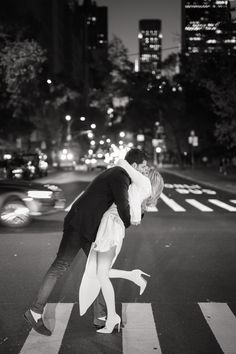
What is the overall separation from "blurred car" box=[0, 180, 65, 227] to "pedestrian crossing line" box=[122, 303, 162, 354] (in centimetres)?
710

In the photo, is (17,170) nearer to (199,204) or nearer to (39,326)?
(199,204)

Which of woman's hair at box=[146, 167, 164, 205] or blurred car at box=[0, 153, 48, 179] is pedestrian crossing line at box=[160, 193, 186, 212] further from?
blurred car at box=[0, 153, 48, 179]

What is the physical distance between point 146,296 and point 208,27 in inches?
1137

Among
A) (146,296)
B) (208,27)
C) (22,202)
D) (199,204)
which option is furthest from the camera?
(208,27)

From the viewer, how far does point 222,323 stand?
569 centimetres

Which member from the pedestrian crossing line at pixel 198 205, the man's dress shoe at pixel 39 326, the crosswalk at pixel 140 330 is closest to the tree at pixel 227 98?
the pedestrian crossing line at pixel 198 205

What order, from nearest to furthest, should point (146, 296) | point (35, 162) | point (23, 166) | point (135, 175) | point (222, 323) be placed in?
point (135, 175)
point (222, 323)
point (146, 296)
point (23, 166)
point (35, 162)

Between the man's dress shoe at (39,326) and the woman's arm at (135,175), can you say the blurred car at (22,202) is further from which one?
the woman's arm at (135,175)

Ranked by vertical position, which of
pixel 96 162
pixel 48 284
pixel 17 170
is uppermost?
pixel 48 284

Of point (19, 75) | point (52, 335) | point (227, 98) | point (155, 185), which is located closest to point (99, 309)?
point (52, 335)

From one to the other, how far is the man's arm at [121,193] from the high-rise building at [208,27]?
80.3 ft

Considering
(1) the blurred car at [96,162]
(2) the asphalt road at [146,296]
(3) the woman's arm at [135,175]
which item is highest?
→ (3) the woman's arm at [135,175]

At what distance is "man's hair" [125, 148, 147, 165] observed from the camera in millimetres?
5434

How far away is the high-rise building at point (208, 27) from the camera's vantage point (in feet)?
96.3
